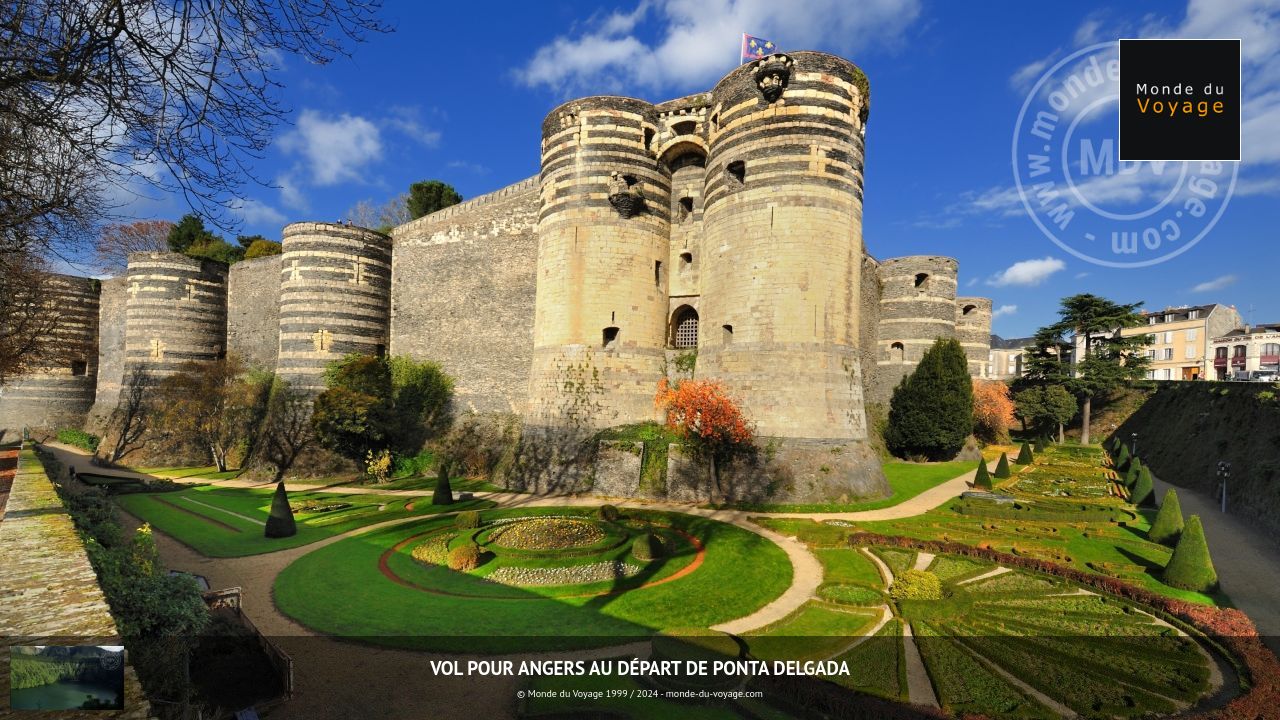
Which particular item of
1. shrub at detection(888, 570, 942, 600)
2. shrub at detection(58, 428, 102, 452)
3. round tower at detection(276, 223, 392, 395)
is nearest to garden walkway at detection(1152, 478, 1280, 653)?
shrub at detection(888, 570, 942, 600)

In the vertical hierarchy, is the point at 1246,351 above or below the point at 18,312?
above

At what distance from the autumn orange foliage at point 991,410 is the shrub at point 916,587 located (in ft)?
98.4

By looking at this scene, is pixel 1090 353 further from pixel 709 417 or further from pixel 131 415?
pixel 131 415

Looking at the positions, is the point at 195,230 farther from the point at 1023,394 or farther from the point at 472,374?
the point at 1023,394

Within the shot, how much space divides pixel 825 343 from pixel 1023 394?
98.6 ft

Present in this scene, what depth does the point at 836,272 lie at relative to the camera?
2139 centimetres

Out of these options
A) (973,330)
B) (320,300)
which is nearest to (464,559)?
(320,300)

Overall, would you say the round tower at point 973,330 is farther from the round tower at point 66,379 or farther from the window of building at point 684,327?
the round tower at point 66,379

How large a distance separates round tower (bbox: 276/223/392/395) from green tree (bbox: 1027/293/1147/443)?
4897 cm

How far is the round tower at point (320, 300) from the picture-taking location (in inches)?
1154

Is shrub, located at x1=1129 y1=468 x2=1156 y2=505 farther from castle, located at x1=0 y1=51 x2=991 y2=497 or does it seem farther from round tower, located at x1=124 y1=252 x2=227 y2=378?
round tower, located at x1=124 y1=252 x2=227 y2=378

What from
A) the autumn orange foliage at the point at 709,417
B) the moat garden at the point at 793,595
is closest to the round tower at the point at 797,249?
the autumn orange foliage at the point at 709,417

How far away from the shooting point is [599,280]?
80.2ft

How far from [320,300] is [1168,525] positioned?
37528 millimetres
